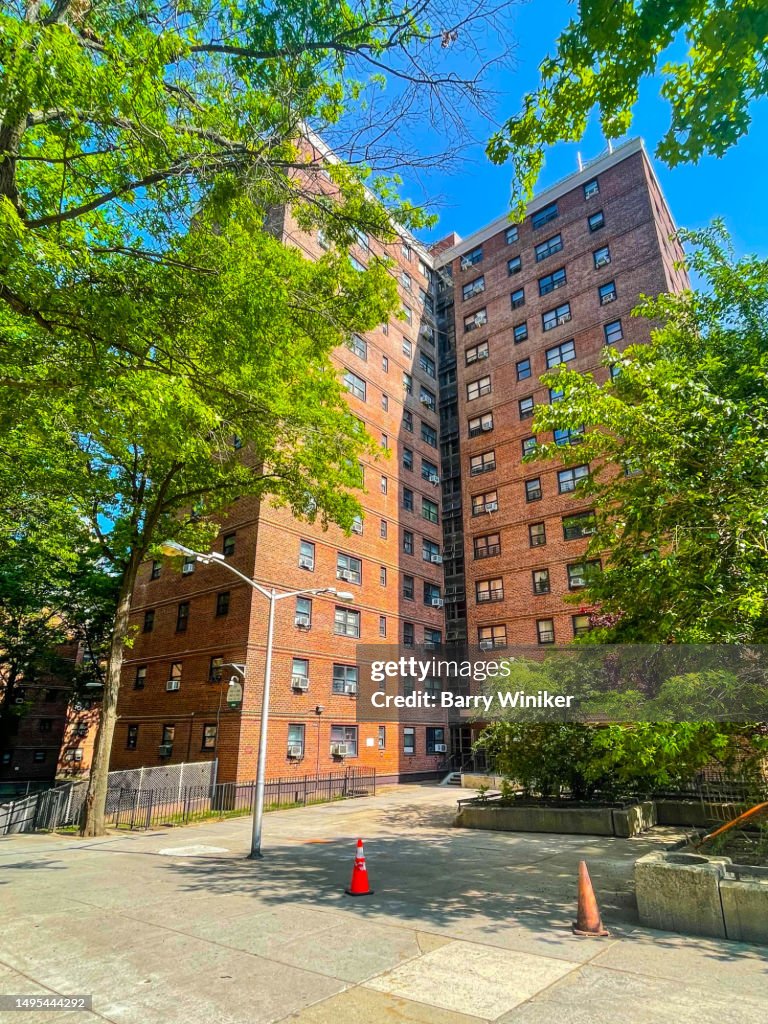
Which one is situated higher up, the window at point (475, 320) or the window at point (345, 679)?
the window at point (475, 320)

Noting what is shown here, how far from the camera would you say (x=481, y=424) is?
3541 centimetres

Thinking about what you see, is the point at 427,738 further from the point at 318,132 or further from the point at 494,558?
the point at 318,132

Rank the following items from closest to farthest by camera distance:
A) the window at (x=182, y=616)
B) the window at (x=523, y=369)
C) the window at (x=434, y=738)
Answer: the window at (x=182, y=616), the window at (x=434, y=738), the window at (x=523, y=369)

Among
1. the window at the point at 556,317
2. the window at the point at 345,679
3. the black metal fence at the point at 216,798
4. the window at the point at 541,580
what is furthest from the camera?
the window at the point at 556,317

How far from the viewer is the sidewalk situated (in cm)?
473

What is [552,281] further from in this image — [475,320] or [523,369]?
[523,369]

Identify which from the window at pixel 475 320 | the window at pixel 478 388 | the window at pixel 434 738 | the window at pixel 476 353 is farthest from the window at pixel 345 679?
the window at pixel 475 320

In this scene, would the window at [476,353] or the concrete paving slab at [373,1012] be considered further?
the window at [476,353]

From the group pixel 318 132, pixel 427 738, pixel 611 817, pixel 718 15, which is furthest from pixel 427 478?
pixel 718 15

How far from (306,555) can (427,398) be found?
57.6 ft

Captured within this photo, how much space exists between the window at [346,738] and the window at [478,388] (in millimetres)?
21217

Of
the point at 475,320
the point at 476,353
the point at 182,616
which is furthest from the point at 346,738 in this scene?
the point at 475,320

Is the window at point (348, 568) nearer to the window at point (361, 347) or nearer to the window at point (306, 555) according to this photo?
the window at point (306, 555)

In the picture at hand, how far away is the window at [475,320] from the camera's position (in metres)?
37.8
